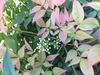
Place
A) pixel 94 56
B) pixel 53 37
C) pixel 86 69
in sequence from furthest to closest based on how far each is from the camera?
pixel 53 37, pixel 86 69, pixel 94 56

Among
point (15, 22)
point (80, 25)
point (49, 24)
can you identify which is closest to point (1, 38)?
point (15, 22)

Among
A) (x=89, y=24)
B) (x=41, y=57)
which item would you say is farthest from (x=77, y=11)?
(x=41, y=57)

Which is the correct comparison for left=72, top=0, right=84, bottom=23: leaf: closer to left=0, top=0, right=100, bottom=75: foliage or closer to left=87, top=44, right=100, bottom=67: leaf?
left=0, top=0, right=100, bottom=75: foliage

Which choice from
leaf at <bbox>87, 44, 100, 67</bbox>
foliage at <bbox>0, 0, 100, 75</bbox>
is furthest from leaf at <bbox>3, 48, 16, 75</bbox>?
leaf at <bbox>87, 44, 100, 67</bbox>

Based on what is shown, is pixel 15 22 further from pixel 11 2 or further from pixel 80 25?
pixel 80 25

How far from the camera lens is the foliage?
1.49 ft

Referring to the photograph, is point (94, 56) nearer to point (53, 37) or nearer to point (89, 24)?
point (89, 24)

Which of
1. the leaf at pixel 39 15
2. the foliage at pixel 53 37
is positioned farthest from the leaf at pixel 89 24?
the leaf at pixel 39 15

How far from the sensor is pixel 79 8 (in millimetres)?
455

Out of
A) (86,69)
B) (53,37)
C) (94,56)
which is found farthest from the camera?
Answer: (53,37)

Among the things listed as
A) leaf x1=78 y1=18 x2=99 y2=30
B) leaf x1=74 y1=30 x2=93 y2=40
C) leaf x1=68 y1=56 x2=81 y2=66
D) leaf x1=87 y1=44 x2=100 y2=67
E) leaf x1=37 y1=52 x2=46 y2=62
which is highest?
leaf x1=78 y1=18 x2=99 y2=30

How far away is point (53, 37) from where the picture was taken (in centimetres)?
65

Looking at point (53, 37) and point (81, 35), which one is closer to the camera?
point (81, 35)

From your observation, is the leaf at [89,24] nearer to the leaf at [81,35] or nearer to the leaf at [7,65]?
the leaf at [81,35]
